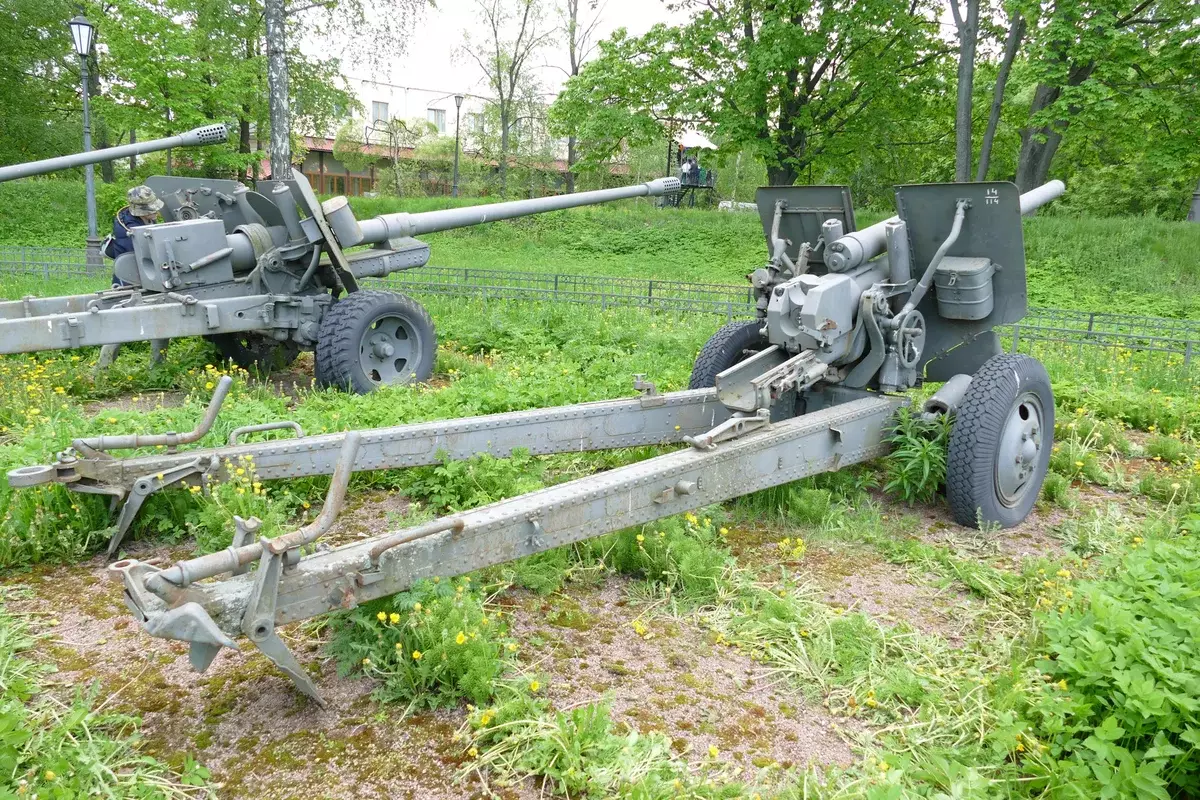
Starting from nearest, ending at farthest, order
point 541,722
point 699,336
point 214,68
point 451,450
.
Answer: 1. point 541,722
2. point 451,450
3. point 699,336
4. point 214,68

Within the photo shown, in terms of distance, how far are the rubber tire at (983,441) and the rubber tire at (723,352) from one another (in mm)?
1582

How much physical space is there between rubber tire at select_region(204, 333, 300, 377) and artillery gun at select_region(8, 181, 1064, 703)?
4200 millimetres

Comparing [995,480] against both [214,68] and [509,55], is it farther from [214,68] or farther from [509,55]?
[509,55]

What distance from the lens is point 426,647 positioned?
302 cm

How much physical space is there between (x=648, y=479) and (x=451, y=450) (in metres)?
1.24

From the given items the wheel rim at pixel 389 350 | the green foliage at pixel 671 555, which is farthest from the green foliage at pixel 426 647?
the wheel rim at pixel 389 350

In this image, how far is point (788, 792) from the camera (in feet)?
8.38

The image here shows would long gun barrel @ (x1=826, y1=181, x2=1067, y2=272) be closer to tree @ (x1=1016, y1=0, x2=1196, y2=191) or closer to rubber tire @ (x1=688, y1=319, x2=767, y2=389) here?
rubber tire @ (x1=688, y1=319, x2=767, y2=389)

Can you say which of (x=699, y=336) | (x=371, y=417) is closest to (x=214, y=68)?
(x=699, y=336)

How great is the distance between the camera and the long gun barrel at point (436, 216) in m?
7.24

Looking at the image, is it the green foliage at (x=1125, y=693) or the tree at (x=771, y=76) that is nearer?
the green foliage at (x=1125, y=693)

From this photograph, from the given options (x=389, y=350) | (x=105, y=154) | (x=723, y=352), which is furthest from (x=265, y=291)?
(x=723, y=352)

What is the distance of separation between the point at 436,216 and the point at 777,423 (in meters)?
5.09

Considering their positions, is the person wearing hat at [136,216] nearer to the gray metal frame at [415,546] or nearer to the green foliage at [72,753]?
the green foliage at [72,753]
